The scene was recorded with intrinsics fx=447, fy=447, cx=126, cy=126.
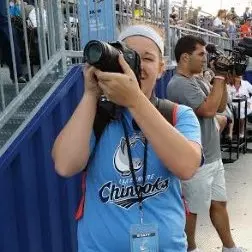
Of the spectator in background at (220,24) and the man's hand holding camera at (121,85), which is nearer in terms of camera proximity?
the man's hand holding camera at (121,85)

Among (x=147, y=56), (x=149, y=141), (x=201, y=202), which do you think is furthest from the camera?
(x=201, y=202)

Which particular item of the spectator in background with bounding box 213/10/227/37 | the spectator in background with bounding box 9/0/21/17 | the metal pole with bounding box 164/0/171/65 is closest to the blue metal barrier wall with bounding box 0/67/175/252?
the spectator in background with bounding box 9/0/21/17

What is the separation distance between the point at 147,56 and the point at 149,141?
1.06 ft

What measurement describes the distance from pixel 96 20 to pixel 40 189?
1.50 metres

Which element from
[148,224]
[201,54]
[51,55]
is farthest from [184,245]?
[201,54]

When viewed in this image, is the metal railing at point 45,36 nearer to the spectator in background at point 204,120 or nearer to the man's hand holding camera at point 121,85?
the spectator in background at point 204,120

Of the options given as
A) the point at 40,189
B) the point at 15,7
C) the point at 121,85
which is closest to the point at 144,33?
the point at 121,85

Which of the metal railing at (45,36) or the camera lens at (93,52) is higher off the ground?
the camera lens at (93,52)

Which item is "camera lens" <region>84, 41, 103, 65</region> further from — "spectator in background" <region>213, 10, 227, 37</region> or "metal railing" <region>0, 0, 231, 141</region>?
"spectator in background" <region>213, 10, 227, 37</region>

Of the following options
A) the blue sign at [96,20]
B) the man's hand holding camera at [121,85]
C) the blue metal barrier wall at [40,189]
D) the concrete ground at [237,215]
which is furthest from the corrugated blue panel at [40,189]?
the concrete ground at [237,215]

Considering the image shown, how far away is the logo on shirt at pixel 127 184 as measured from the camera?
4.87ft

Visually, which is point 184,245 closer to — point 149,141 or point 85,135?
point 149,141

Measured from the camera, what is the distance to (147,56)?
155 centimetres

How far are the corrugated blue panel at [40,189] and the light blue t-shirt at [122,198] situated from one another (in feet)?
→ 2.71
